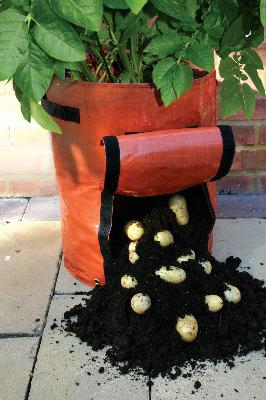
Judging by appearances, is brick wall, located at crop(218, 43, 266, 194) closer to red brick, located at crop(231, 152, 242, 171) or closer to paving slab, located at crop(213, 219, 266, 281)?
red brick, located at crop(231, 152, 242, 171)

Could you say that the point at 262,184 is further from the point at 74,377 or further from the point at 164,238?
the point at 74,377

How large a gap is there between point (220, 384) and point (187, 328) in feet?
0.64

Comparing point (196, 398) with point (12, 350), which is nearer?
point (196, 398)

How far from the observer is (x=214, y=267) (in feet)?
7.18

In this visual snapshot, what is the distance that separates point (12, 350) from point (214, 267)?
2.51 feet

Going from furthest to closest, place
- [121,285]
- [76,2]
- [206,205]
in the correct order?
[206,205] → [121,285] → [76,2]

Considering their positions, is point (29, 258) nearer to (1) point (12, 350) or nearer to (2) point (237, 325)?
(1) point (12, 350)

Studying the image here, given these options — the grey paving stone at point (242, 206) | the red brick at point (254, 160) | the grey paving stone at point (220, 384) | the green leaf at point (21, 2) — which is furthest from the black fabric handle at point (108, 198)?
the red brick at point (254, 160)

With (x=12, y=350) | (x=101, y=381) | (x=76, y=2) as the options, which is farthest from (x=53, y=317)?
(x=76, y=2)

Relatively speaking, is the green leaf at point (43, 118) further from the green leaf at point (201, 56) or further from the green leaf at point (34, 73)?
the green leaf at point (201, 56)

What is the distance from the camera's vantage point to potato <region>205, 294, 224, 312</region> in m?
1.99

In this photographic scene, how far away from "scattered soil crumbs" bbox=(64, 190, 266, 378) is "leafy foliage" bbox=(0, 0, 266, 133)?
1.68 ft

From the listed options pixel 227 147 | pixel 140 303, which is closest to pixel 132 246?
pixel 140 303

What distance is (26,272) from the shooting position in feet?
7.95
